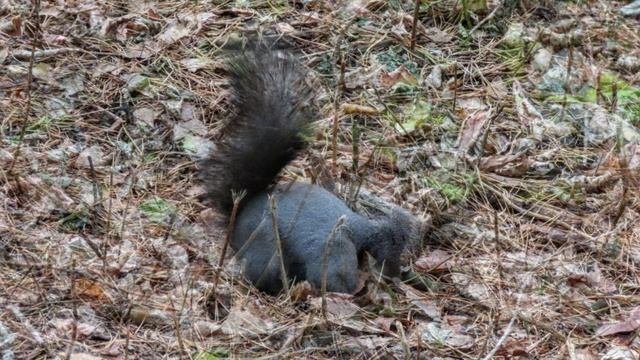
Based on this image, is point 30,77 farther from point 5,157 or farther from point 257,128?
point 257,128

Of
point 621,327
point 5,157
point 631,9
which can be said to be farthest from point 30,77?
point 631,9

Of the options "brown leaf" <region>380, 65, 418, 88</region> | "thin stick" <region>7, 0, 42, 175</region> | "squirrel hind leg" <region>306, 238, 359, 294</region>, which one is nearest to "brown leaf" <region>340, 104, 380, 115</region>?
"brown leaf" <region>380, 65, 418, 88</region>

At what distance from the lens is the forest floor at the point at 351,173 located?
320 cm

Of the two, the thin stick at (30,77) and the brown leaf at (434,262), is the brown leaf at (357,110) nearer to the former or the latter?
the brown leaf at (434,262)

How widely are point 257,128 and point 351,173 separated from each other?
2.43ft

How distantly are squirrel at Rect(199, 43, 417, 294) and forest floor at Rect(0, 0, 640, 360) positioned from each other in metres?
0.10

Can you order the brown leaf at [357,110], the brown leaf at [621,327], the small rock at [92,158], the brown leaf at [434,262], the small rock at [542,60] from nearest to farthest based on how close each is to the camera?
the brown leaf at [621,327] < the brown leaf at [434,262] < the small rock at [92,158] < the brown leaf at [357,110] < the small rock at [542,60]

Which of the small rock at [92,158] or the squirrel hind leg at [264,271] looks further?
the small rock at [92,158]

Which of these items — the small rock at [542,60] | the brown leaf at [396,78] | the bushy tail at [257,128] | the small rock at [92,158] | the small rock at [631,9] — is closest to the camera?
the bushy tail at [257,128]

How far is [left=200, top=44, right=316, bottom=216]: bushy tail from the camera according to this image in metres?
3.54

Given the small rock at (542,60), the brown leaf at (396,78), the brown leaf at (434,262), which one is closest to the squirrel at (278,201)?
the brown leaf at (434,262)

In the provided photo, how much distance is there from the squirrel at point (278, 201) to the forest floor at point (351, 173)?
0.10m

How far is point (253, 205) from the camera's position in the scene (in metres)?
3.58

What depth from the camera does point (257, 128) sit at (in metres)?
3.54
